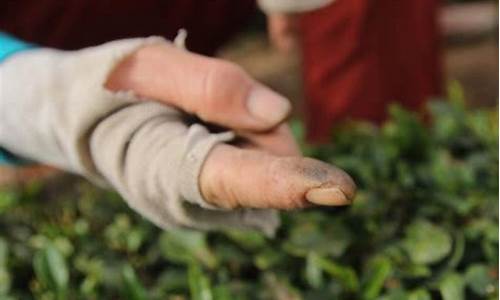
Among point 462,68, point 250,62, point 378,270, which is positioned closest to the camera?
point 378,270

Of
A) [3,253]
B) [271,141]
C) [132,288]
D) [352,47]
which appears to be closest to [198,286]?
[132,288]

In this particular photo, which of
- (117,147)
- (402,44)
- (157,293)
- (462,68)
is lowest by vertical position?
(462,68)

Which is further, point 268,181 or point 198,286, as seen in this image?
point 198,286

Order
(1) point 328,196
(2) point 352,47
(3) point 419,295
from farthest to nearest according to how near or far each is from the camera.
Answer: (2) point 352,47 → (3) point 419,295 → (1) point 328,196

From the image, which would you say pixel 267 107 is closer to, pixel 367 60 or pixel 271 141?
pixel 271 141

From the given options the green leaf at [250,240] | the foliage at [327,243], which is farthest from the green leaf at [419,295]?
the green leaf at [250,240]

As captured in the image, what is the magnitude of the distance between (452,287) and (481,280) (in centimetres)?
4

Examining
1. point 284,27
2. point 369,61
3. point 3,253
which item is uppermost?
point 284,27

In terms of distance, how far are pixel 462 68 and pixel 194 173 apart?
1.61 meters

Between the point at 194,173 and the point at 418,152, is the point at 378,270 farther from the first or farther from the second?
the point at 194,173

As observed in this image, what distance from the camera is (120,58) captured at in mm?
753

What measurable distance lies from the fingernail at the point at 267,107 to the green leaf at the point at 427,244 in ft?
1.46

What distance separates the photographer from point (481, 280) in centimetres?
112

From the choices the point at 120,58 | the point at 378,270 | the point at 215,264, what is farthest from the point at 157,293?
the point at 120,58
